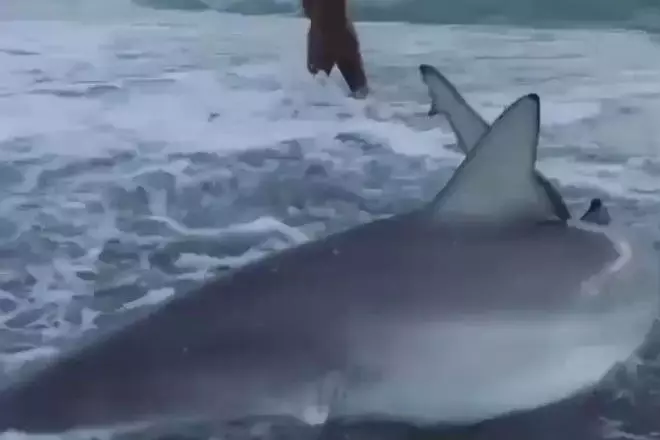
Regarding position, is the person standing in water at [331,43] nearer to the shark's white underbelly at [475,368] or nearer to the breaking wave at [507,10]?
the breaking wave at [507,10]

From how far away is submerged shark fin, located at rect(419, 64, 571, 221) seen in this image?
3.20 feet

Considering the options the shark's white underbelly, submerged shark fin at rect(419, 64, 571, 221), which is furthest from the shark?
the shark's white underbelly

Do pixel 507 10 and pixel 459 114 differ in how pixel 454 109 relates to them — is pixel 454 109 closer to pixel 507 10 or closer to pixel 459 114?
pixel 459 114

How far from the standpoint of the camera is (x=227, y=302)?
2.91 ft

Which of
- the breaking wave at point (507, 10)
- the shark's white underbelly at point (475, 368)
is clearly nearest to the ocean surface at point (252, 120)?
the breaking wave at point (507, 10)

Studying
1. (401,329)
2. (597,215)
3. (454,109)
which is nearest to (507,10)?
(454,109)

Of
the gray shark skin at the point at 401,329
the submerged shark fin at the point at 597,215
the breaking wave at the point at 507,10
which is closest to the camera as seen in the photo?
the gray shark skin at the point at 401,329

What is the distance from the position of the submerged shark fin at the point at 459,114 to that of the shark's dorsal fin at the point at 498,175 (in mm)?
39

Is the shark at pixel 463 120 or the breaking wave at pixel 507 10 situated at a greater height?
the breaking wave at pixel 507 10

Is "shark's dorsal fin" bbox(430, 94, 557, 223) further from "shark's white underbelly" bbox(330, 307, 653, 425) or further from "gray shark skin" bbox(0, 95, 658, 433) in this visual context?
"shark's white underbelly" bbox(330, 307, 653, 425)

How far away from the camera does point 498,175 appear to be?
930 mm

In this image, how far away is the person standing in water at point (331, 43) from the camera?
105 centimetres

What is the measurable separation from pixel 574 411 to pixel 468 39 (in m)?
0.47

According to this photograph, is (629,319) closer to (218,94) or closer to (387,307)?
(387,307)
